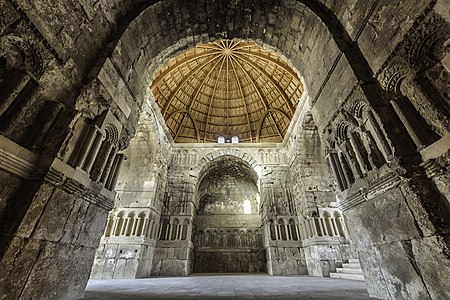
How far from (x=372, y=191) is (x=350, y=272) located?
6203 millimetres

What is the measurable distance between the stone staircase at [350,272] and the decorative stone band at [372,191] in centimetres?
444

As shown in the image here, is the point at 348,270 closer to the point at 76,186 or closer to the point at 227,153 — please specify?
the point at 227,153

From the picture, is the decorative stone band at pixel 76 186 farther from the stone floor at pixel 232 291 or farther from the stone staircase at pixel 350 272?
the stone staircase at pixel 350 272

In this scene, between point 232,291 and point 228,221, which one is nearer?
point 232,291

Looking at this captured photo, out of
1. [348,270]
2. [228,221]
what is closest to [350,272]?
[348,270]

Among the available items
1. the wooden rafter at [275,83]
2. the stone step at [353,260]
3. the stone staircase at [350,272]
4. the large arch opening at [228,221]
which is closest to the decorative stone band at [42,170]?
the stone staircase at [350,272]

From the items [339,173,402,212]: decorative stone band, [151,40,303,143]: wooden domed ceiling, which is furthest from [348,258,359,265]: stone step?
[151,40,303,143]: wooden domed ceiling

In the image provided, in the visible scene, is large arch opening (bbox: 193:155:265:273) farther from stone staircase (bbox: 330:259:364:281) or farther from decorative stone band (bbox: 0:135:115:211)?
decorative stone band (bbox: 0:135:115:211)

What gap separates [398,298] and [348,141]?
259 centimetres

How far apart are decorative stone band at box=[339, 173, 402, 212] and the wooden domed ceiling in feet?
36.8

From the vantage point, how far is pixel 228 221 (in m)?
16.1

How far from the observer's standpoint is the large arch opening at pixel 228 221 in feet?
46.1

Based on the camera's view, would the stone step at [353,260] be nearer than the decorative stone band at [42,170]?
No

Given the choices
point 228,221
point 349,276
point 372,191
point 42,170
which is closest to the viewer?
point 42,170
